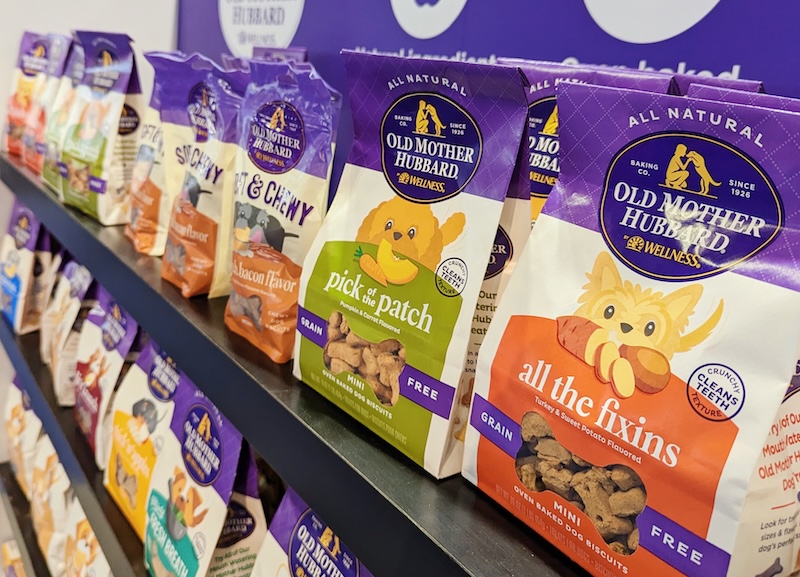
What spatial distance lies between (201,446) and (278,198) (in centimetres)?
43

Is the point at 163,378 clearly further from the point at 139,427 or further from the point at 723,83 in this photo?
the point at 723,83

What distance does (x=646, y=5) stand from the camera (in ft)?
2.37

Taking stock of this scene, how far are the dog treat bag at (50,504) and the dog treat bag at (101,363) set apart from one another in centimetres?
26

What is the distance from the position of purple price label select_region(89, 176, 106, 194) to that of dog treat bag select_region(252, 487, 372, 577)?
0.85m

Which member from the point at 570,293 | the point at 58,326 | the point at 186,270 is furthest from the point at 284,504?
the point at 58,326

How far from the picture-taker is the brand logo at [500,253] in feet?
2.06

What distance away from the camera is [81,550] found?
147cm

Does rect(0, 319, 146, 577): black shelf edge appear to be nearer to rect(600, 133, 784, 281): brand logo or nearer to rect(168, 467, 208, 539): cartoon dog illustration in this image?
rect(168, 467, 208, 539): cartoon dog illustration

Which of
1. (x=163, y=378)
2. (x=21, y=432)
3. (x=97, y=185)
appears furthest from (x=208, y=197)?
(x=21, y=432)

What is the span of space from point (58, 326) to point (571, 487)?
1.63 meters

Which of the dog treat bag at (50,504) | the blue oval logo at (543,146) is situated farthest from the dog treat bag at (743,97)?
the dog treat bag at (50,504)

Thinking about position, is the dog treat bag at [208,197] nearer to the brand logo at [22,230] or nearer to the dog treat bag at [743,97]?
the dog treat bag at [743,97]

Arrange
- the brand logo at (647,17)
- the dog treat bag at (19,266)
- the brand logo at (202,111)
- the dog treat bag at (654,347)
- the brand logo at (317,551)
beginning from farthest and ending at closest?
the dog treat bag at (19,266) → the brand logo at (202,111) → the brand logo at (317,551) → the brand logo at (647,17) → the dog treat bag at (654,347)

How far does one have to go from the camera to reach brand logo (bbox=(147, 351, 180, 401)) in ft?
3.96
